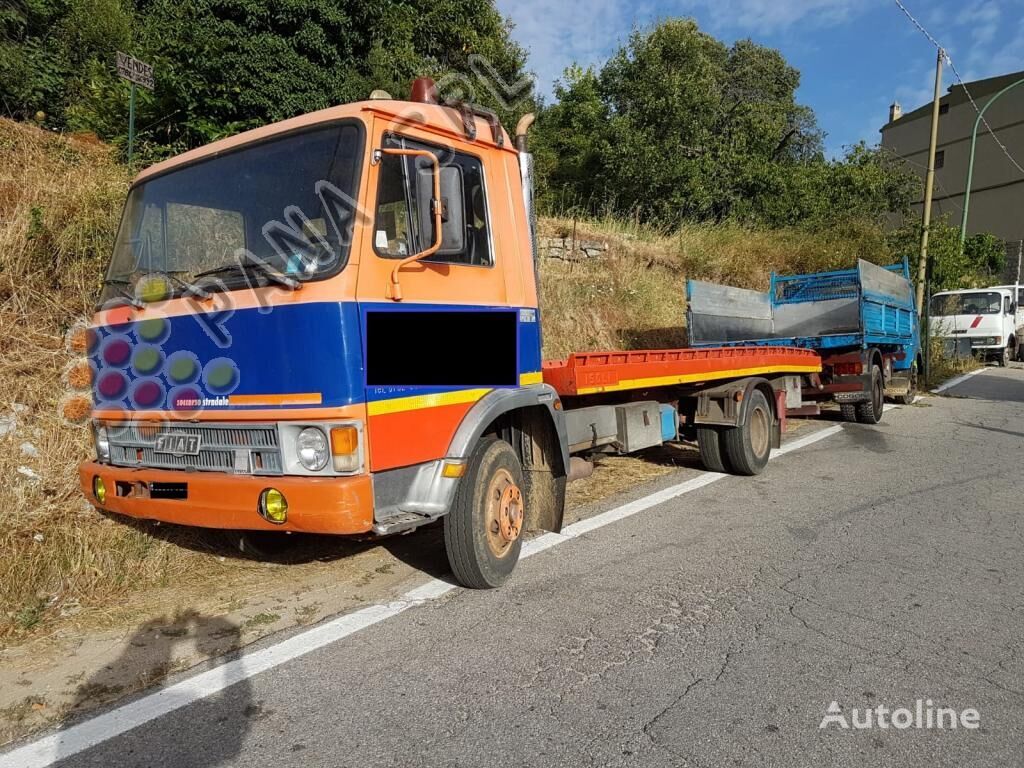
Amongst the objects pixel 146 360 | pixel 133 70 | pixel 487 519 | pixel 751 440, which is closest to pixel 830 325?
pixel 751 440

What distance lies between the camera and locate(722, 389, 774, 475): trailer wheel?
6.86 m

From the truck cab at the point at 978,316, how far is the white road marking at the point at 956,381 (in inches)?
44.9

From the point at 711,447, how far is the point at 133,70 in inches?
244

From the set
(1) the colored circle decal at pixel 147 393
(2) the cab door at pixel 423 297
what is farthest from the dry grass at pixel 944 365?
(1) the colored circle decal at pixel 147 393

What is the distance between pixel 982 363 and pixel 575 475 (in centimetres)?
2178

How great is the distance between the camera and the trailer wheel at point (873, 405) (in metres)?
10.1

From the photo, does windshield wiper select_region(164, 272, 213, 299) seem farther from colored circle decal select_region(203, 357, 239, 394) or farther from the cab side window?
the cab side window

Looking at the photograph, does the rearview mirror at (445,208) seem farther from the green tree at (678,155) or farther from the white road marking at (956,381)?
the green tree at (678,155)

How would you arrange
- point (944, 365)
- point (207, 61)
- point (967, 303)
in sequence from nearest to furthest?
point (207, 61) → point (944, 365) → point (967, 303)

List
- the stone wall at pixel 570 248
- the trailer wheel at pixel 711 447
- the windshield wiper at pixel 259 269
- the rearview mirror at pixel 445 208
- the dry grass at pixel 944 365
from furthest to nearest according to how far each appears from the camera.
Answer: the dry grass at pixel 944 365 → the stone wall at pixel 570 248 → the trailer wheel at pixel 711 447 → the rearview mirror at pixel 445 208 → the windshield wiper at pixel 259 269

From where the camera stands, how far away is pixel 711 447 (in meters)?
7.07

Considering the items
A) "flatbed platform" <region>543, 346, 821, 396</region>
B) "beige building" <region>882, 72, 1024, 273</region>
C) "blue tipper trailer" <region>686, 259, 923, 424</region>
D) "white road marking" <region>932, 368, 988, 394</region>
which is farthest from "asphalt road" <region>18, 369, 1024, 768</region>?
"beige building" <region>882, 72, 1024, 273</region>

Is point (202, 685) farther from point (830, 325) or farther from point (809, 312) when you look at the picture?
point (809, 312)

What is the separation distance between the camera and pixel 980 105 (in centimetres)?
4009
